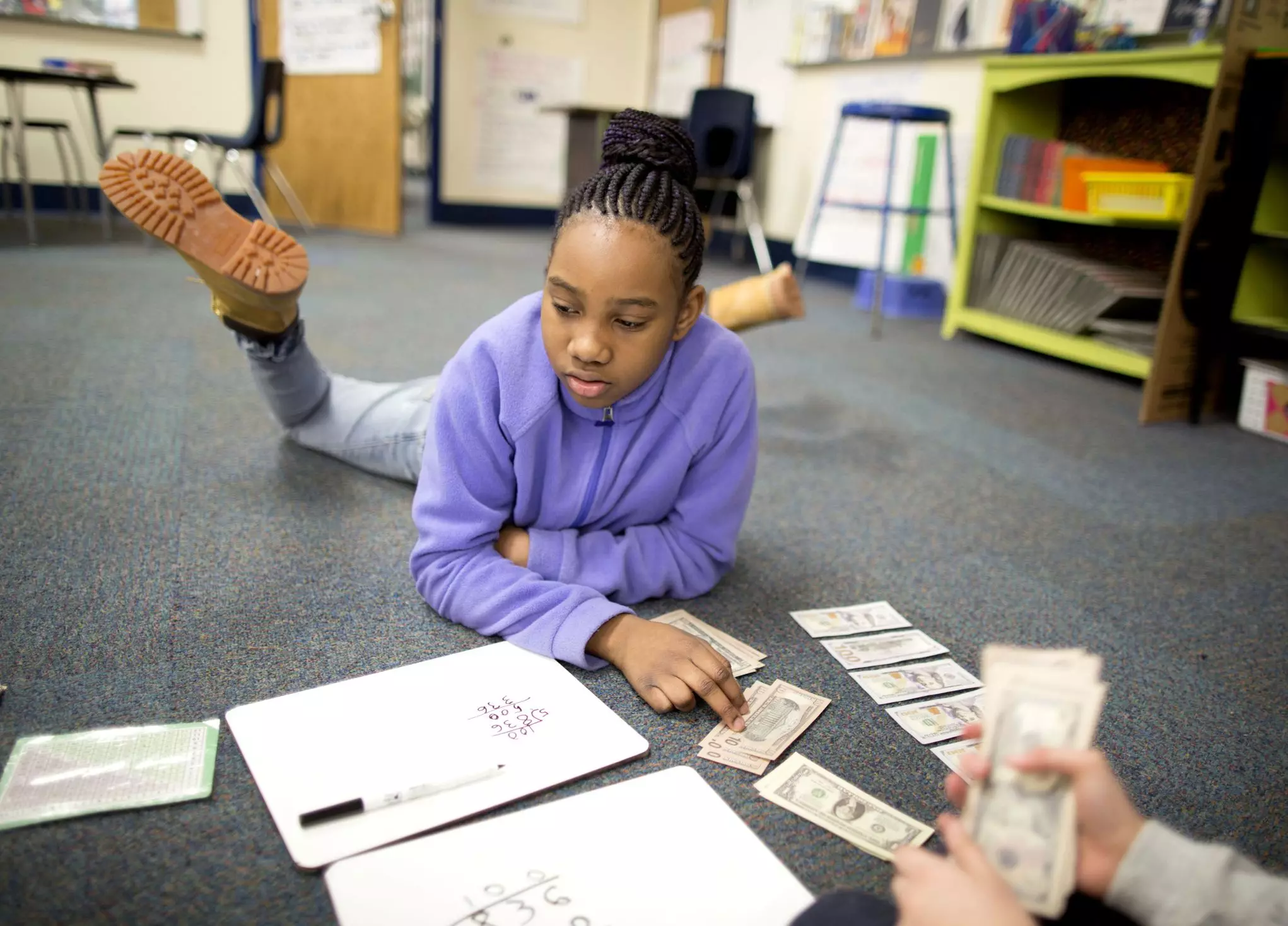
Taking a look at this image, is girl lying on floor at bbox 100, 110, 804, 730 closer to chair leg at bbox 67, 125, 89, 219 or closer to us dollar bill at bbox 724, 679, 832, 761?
us dollar bill at bbox 724, 679, 832, 761

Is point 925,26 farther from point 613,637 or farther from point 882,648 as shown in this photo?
point 613,637

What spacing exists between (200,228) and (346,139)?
13.7ft

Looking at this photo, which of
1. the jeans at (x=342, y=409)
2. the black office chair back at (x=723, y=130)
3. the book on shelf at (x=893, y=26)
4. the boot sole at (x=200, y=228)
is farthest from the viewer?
the black office chair back at (x=723, y=130)

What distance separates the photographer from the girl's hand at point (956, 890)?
54 centimetres

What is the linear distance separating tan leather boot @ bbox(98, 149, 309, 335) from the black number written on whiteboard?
102 centimetres

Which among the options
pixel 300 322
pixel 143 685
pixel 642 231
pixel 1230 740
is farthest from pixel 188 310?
pixel 1230 740

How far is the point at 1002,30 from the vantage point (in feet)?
11.4

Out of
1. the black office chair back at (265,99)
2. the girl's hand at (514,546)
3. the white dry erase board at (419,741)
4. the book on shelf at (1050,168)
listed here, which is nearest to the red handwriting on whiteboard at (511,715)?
the white dry erase board at (419,741)

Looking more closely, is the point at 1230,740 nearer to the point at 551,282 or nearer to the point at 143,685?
the point at 551,282

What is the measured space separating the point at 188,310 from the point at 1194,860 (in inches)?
119

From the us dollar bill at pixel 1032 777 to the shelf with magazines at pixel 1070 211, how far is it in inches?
88.6

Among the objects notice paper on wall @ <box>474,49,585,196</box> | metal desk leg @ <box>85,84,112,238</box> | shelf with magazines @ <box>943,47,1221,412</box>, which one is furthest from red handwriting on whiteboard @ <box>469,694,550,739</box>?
notice paper on wall @ <box>474,49,585,196</box>

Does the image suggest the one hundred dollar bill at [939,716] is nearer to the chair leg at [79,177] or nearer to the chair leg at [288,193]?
the chair leg at [288,193]

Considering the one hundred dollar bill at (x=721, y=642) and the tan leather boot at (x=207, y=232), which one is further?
the tan leather boot at (x=207, y=232)
